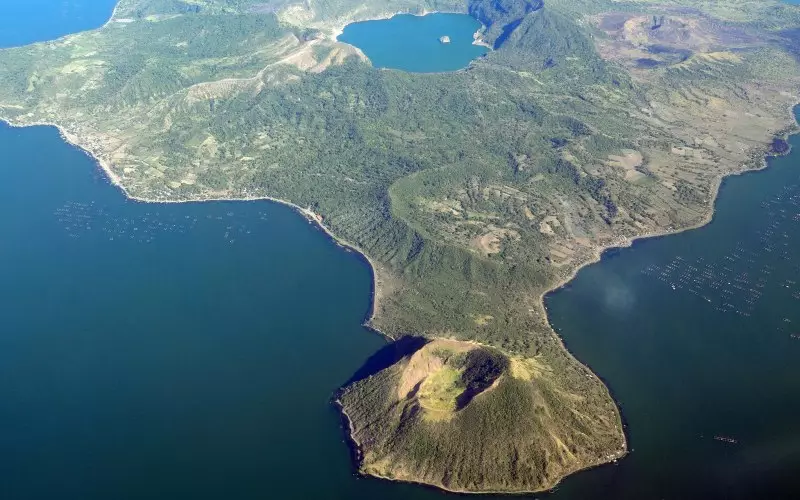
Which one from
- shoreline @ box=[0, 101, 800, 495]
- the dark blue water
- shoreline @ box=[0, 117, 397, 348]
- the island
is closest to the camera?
the dark blue water

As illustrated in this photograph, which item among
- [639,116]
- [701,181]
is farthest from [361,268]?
[639,116]

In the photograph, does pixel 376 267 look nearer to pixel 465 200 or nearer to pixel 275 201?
pixel 465 200

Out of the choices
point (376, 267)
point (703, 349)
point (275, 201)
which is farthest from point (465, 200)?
point (703, 349)

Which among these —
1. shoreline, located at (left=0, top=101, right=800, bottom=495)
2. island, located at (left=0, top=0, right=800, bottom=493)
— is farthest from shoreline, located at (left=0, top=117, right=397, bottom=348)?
island, located at (left=0, top=0, right=800, bottom=493)

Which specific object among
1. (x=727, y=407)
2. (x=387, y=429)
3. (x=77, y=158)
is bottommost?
(x=727, y=407)

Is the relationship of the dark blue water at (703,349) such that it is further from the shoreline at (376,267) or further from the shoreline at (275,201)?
the shoreline at (275,201)

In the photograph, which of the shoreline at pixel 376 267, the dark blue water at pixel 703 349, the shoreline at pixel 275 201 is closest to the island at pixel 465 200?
the shoreline at pixel 376 267

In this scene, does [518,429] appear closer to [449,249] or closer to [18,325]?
[449,249]

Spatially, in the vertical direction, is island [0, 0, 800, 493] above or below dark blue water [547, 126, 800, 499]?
above

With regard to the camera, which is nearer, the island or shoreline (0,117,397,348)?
the island

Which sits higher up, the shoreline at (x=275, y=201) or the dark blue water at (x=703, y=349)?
the shoreline at (x=275, y=201)

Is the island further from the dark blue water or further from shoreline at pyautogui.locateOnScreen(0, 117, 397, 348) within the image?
the dark blue water
